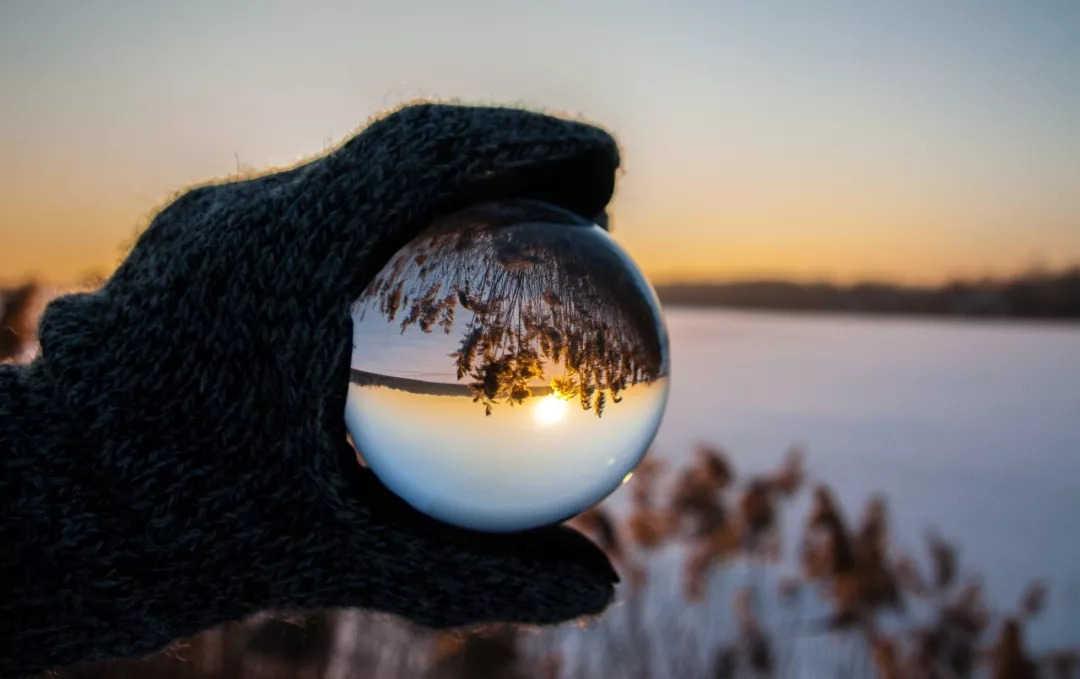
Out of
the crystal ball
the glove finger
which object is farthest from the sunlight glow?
the glove finger

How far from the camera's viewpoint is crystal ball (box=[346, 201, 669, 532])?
0.91 meters

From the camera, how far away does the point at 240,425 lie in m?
0.96

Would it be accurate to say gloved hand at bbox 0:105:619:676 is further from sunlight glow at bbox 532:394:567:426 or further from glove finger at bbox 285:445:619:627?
sunlight glow at bbox 532:394:567:426

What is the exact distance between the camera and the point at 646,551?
12.1 ft

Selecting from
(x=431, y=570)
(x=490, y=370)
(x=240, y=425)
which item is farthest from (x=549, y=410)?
(x=240, y=425)

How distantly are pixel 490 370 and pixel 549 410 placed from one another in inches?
3.3

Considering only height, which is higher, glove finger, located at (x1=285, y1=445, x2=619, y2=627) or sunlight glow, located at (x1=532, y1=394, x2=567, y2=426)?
sunlight glow, located at (x1=532, y1=394, x2=567, y2=426)

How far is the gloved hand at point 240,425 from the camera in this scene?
94cm

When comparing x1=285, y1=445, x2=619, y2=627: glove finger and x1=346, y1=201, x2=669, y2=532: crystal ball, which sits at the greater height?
x1=346, y1=201, x2=669, y2=532: crystal ball

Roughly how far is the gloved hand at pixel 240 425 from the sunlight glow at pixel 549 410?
212 millimetres

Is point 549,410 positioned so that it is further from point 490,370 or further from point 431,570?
point 431,570

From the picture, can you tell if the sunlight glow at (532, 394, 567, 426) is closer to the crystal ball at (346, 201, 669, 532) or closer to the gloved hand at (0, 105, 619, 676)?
the crystal ball at (346, 201, 669, 532)

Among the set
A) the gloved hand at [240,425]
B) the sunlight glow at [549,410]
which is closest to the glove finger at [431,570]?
the gloved hand at [240,425]

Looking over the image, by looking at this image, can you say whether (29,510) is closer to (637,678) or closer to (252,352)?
(252,352)
